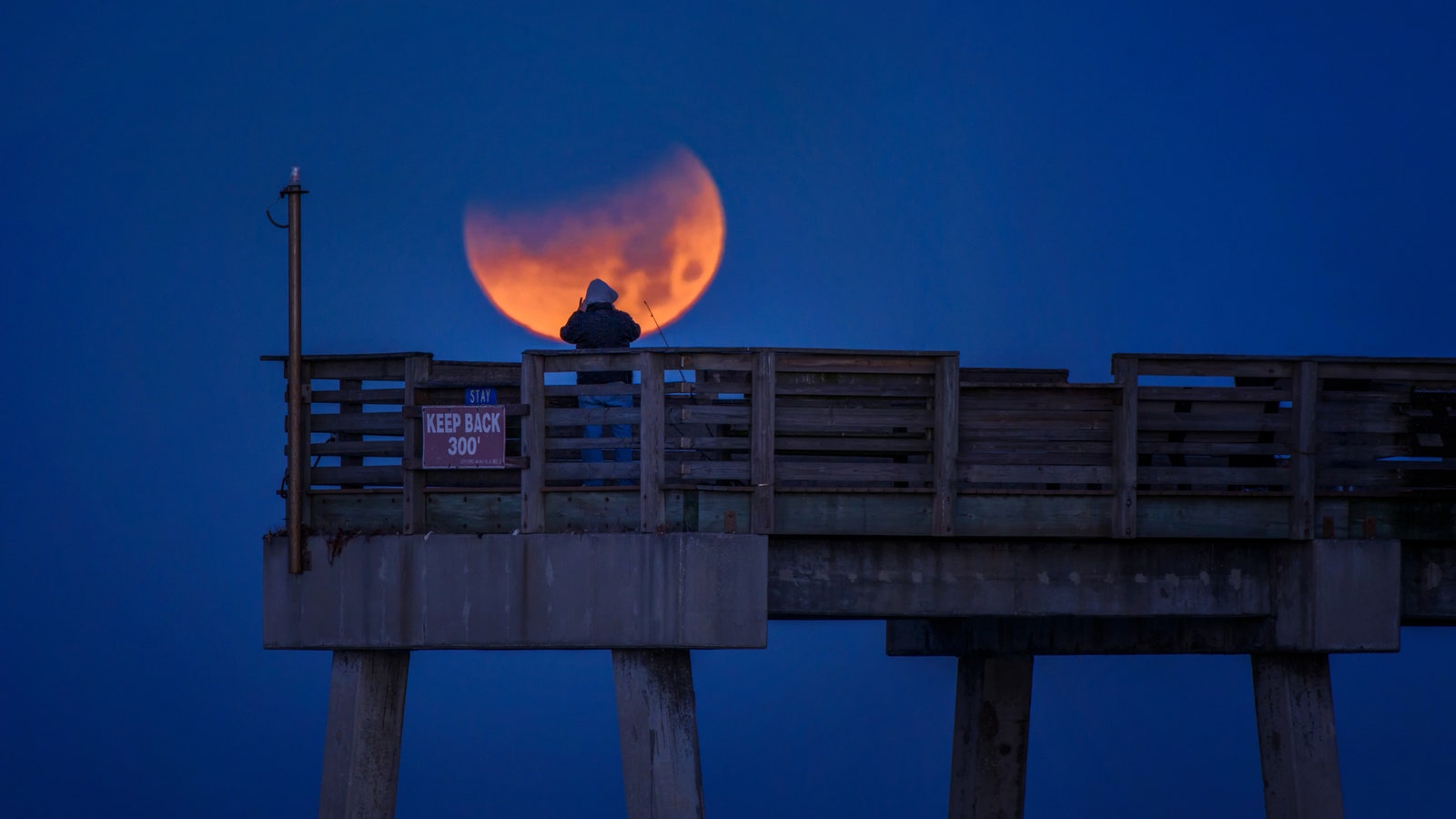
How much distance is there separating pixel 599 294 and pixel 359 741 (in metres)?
Result: 5.01

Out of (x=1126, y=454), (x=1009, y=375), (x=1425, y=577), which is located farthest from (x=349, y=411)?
(x=1425, y=577)

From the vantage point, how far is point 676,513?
14445 mm

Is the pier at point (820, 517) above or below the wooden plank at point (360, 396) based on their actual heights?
below

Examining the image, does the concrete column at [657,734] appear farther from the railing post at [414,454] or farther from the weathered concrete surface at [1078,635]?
the weathered concrete surface at [1078,635]

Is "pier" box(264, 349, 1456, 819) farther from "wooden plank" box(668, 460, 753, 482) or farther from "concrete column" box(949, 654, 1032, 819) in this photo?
"concrete column" box(949, 654, 1032, 819)

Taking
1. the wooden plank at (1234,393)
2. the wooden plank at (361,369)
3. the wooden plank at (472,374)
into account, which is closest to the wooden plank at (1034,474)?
the wooden plank at (1234,393)

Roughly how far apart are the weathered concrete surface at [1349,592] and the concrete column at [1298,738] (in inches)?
32.3

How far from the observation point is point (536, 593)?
569 inches

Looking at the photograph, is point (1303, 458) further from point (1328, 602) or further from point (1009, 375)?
point (1009, 375)

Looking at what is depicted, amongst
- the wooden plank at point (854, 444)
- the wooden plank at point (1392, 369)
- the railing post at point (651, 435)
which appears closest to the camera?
the railing post at point (651, 435)

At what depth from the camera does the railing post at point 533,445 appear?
47.6 feet

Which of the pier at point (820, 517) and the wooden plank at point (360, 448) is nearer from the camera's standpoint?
the pier at point (820, 517)

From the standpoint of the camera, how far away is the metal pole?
48.8ft

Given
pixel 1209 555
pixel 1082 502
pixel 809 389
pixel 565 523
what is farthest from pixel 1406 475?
pixel 565 523
